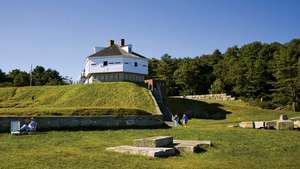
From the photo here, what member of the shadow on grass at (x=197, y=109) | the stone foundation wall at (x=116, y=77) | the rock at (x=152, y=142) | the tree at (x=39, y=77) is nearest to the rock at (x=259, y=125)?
the rock at (x=152, y=142)

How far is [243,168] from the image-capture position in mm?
14711

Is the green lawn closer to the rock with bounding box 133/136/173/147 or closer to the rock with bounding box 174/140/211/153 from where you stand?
the rock with bounding box 174/140/211/153

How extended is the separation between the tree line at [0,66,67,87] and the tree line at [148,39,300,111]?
23434mm

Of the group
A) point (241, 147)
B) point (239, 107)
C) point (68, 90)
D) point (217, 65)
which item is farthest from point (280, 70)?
point (241, 147)

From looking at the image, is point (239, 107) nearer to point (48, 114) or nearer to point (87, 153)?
point (48, 114)

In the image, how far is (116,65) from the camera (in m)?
63.2

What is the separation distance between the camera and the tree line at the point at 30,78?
83.9 metres

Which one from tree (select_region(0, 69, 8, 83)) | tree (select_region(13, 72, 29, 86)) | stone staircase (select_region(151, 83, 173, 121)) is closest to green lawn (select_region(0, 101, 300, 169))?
stone staircase (select_region(151, 83, 173, 121))

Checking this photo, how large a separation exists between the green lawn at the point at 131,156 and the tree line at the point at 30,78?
60753 millimetres

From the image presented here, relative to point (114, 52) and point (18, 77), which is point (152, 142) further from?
point (18, 77)

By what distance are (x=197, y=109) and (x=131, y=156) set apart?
1593 inches

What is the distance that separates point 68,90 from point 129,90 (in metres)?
8.92

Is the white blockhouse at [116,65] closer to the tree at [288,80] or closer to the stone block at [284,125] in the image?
the tree at [288,80]

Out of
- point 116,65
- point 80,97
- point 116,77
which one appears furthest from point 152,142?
point 116,77
